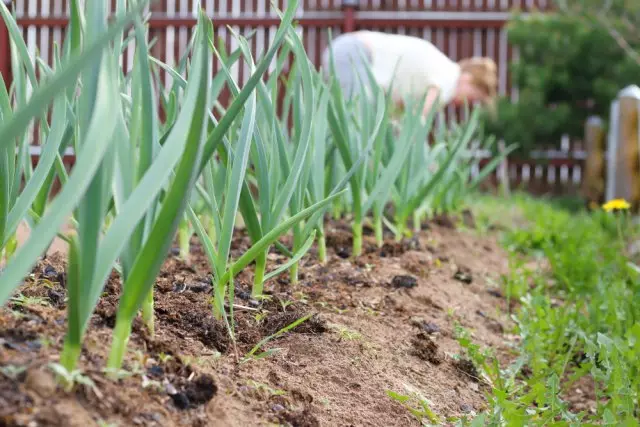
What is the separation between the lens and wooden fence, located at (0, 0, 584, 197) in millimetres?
8039

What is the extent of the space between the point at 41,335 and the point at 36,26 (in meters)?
8.56

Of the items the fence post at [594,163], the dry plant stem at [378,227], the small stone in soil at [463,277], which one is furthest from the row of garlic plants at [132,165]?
the fence post at [594,163]

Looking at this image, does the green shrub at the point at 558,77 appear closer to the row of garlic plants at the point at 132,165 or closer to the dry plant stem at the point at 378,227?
the dry plant stem at the point at 378,227

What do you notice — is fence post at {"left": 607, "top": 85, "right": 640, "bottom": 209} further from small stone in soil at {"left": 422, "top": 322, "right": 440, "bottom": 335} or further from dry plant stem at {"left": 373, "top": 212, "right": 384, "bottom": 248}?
small stone in soil at {"left": 422, "top": 322, "right": 440, "bottom": 335}

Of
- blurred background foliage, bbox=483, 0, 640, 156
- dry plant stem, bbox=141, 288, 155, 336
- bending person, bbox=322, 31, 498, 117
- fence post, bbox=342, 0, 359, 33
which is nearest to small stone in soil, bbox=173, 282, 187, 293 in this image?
dry plant stem, bbox=141, 288, 155, 336

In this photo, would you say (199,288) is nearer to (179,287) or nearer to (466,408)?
(179,287)

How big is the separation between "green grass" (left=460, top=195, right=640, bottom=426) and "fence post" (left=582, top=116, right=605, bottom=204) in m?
3.22

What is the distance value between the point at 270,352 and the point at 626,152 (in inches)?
154

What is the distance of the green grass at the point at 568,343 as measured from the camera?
1073 millimetres

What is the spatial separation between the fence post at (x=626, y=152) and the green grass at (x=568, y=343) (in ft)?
4.94

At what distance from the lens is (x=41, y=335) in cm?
73

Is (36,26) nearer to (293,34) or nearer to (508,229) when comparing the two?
(508,229)

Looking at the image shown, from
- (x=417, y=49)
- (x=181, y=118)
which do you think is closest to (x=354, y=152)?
(x=181, y=118)

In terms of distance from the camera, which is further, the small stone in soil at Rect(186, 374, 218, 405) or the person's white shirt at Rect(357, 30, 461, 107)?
the person's white shirt at Rect(357, 30, 461, 107)
